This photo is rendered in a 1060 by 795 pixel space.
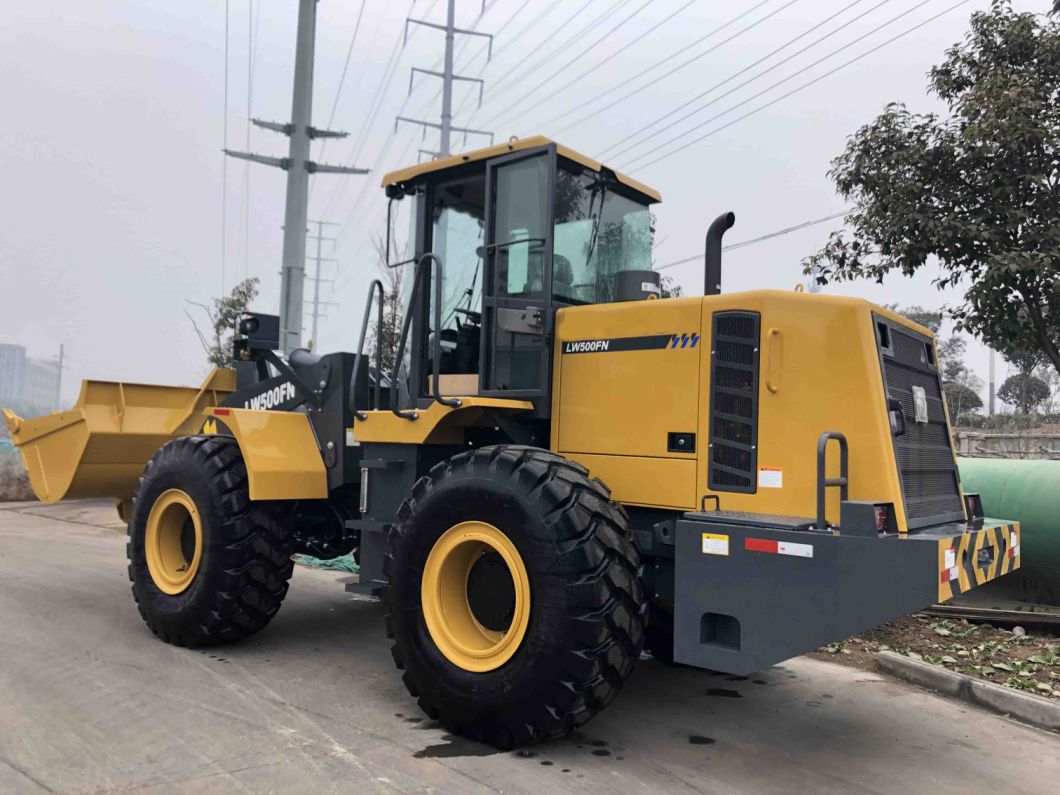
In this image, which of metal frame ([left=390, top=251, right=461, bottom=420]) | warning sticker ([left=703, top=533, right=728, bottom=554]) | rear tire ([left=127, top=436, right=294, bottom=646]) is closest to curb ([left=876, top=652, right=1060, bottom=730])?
warning sticker ([left=703, top=533, right=728, bottom=554])

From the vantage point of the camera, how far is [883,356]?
13.6 feet

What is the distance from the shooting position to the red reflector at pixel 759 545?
12.4 feet

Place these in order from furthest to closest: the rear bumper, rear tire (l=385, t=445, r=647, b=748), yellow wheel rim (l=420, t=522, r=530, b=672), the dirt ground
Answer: the dirt ground, yellow wheel rim (l=420, t=522, r=530, b=672), rear tire (l=385, t=445, r=647, b=748), the rear bumper

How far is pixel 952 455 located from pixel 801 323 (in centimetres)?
144

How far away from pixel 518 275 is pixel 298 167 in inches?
482

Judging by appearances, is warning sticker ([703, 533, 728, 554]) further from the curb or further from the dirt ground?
the dirt ground

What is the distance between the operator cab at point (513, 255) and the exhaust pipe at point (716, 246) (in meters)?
0.47

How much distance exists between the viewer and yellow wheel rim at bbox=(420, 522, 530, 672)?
4.25 meters

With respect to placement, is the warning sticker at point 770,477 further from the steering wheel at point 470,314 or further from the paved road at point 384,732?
the steering wheel at point 470,314

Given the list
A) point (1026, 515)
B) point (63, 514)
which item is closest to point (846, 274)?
point (1026, 515)

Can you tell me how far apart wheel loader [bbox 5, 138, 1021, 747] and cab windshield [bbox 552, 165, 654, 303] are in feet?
0.06

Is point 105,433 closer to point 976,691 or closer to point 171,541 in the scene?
point 171,541

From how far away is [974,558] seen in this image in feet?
13.3

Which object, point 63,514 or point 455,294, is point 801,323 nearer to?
point 455,294
